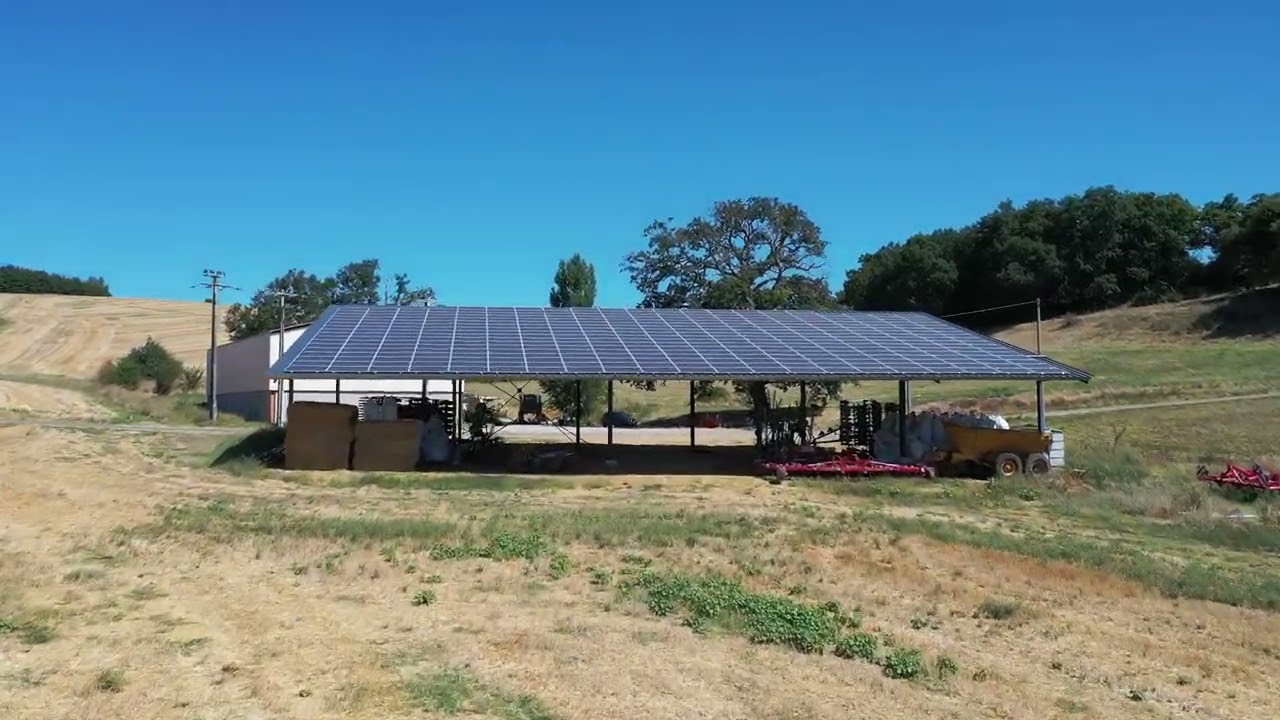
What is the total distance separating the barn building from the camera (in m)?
43.0

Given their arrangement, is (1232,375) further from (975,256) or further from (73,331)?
(73,331)

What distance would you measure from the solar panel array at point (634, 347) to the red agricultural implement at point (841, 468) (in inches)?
88.3

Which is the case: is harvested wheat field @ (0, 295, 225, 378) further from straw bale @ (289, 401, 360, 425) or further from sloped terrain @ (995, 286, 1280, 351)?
sloped terrain @ (995, 286, 1280, 351)

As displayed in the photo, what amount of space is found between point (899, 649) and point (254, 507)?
12343 millimetres

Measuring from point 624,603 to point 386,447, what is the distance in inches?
600

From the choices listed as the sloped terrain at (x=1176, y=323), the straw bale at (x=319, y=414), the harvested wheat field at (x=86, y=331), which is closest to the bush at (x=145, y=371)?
the harvested wheat field at (x=86, y=331)

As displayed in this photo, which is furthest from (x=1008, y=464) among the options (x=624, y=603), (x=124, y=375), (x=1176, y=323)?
(x=124, y=375)

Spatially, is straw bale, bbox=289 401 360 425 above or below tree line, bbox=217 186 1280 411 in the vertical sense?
Result: below

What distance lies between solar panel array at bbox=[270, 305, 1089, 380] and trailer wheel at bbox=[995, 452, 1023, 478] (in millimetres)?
2287

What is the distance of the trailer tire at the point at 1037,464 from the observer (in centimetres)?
2380

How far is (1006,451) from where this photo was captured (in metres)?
24.0

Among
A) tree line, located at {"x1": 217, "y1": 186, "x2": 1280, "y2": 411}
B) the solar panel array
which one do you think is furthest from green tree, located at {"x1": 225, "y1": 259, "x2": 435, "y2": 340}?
the solar panel array

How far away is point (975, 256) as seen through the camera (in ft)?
299

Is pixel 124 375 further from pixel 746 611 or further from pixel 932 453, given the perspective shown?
pixel 746 611
